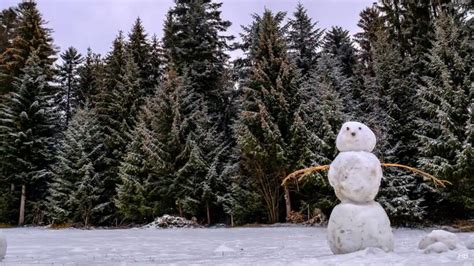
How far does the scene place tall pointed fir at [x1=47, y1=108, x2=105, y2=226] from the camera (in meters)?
19.2

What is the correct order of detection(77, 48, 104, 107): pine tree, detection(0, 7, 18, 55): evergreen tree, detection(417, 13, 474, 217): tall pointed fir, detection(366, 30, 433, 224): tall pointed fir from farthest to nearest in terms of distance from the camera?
detection(0, 7, 18, 55): evergreen tree, detection(77, 48, 104, 107): pine tree, detection(366, 30, 433, 224): tall pointed fir, detection(417, 13, 474, 217): tall pointed fir

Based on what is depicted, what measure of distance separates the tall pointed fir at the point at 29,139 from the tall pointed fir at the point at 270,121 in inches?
452

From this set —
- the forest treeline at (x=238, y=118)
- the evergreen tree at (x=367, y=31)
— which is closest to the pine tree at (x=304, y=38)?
the forest treeline at (x=238, y=118)

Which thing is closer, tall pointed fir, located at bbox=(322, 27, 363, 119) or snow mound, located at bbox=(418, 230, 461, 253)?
snow mound, located at bbox=(418, 230, 461, 253)

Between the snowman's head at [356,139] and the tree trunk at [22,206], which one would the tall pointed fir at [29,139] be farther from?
the snowman's head at [356,139]

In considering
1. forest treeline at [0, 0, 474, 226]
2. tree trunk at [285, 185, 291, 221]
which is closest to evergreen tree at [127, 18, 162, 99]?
forest treeline at [0, 0, 474, 226]

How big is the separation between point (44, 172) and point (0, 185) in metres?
2.60

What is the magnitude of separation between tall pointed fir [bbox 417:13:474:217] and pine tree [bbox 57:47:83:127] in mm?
21945

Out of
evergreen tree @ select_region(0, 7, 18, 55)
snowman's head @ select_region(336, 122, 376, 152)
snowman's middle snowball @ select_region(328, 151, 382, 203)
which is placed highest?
evergreen tree @ select_region(0, 7, 18, 55)

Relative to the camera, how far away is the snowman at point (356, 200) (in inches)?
206

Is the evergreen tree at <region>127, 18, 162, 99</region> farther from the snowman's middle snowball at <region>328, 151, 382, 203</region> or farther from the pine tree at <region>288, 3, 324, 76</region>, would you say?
the snowman's middle snowball at <region>328, 151, 382, 203</region>

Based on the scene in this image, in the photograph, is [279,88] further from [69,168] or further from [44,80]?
[44,80]

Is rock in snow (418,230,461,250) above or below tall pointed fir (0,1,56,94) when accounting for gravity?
below

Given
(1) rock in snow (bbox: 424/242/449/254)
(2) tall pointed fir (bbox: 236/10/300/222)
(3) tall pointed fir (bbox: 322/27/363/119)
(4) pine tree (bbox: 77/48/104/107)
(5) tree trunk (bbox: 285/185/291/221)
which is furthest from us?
(4) pine tree (bbox: 77/48/104/107)
